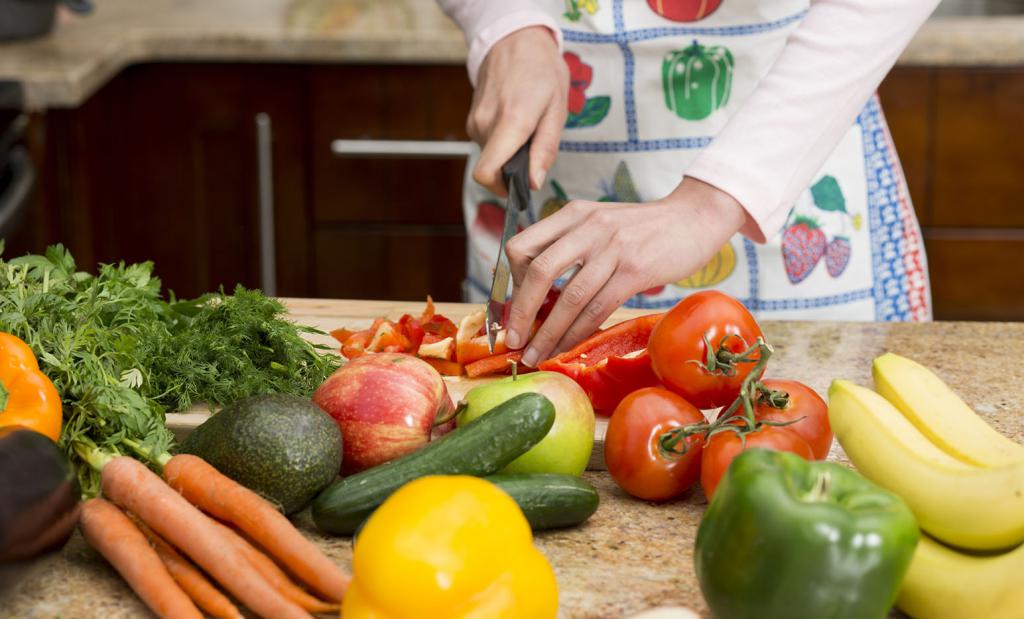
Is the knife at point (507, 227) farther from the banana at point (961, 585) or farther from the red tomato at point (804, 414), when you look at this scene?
the banana at point (961, 585)

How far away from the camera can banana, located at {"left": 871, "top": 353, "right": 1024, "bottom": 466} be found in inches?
38.4

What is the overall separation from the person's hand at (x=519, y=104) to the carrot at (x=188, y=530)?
647 millimetres

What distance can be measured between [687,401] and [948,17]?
2139mm

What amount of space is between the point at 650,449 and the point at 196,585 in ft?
1.31

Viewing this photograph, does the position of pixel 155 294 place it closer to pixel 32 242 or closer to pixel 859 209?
pixel 859 209

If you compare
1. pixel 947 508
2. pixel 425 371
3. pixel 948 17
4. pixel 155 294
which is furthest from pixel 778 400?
pixel 948 17

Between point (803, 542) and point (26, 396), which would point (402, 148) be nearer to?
point (26, 396)

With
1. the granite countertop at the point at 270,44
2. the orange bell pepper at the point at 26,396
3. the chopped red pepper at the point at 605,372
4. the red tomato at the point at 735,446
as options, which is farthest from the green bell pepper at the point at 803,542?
the granite countertop at the point at 270,44

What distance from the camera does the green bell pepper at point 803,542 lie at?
803mm

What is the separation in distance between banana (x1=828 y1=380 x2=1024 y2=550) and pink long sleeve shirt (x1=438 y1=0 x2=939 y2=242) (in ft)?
1.39

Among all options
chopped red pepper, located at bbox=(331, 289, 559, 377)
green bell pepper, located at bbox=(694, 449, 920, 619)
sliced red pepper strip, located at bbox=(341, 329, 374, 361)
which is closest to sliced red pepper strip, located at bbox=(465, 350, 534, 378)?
chopped red pepper, located at bbox=(331, 289, 559, 377)

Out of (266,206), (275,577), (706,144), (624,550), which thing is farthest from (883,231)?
(266,206)

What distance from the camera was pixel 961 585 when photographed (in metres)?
0.89

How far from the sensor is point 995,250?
9.36 feet
